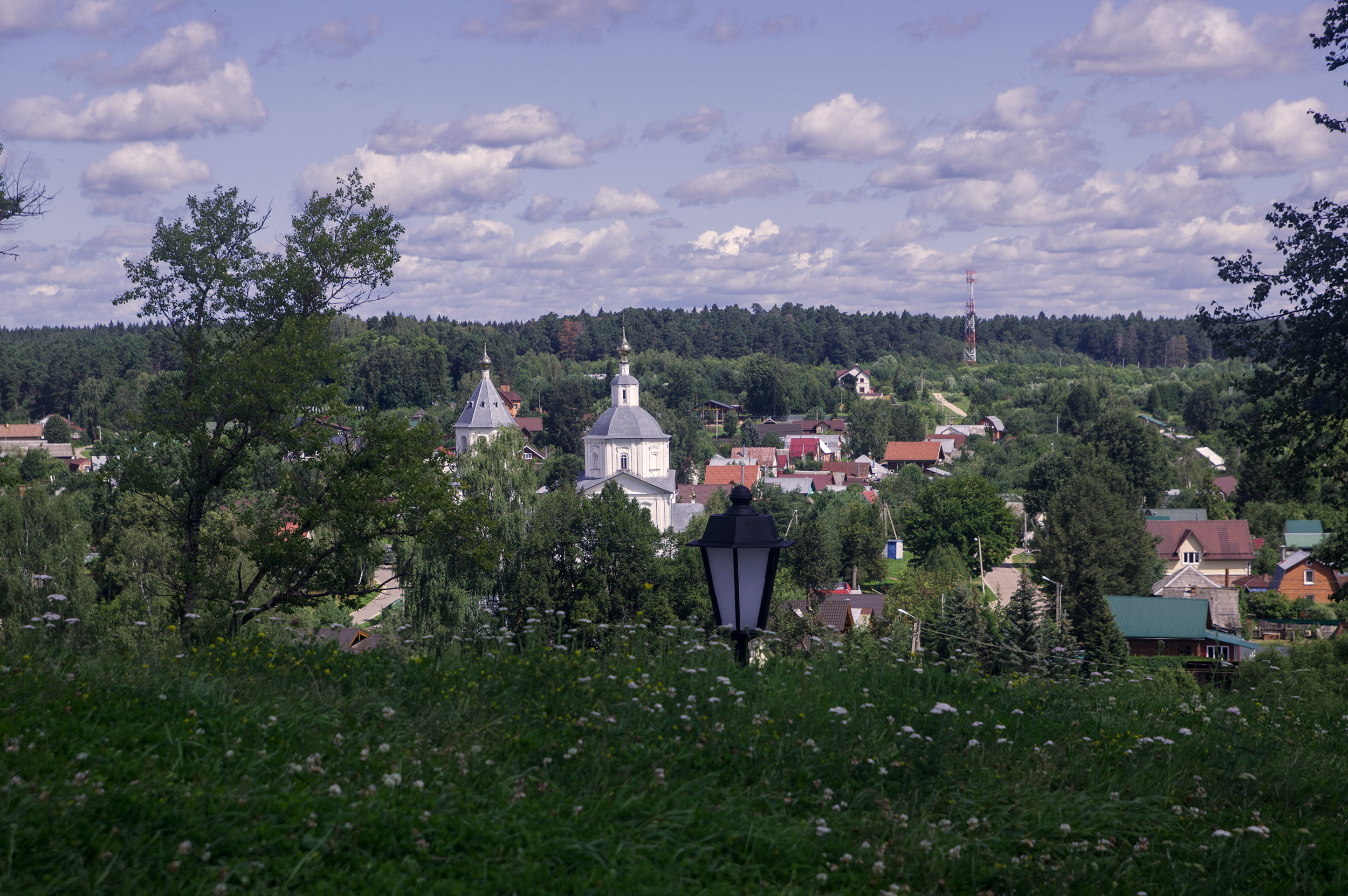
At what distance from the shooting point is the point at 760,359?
456 ft

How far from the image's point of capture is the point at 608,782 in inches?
182

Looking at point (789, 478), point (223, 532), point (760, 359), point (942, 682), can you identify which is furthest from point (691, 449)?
point (942, 682)

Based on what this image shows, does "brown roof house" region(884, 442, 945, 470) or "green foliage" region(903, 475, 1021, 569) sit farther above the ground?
"brown roof house" region(884, 442, 945, 470)

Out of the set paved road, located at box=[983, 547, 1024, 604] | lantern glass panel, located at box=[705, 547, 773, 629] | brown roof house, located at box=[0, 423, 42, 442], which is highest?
lantern glass panel, located at box=[705, 547, 773, 629]

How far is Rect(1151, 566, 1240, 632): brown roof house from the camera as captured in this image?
1486 inches

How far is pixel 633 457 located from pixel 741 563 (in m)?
47.1

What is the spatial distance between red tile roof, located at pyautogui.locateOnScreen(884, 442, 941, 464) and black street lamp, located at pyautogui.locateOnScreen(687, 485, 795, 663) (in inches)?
3911

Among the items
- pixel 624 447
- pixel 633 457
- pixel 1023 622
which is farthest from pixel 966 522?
pixel 1023 622

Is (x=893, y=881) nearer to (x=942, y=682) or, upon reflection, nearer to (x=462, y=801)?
(x=462, y=801)

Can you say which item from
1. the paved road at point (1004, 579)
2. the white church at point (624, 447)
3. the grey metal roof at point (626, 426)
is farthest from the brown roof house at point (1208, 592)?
the grey metal roof at point (626, 426)

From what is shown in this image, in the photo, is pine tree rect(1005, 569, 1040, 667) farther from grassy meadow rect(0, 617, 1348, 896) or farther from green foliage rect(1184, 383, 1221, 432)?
green foliage rect(1184, 383, 1221, 432)

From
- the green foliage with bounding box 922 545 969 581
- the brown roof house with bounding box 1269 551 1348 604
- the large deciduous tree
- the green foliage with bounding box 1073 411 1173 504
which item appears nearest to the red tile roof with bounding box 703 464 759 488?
the green foliage with bounding box 1073 411 1173 504

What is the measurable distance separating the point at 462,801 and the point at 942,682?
3.94 m

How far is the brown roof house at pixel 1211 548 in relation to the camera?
54.6 metres
